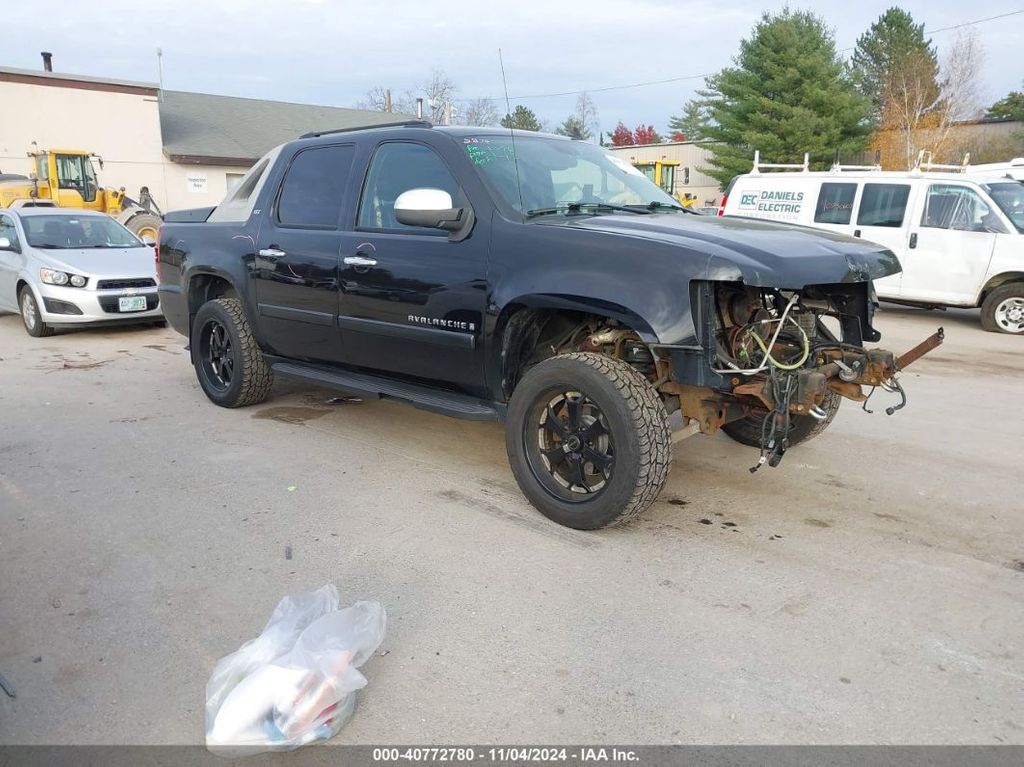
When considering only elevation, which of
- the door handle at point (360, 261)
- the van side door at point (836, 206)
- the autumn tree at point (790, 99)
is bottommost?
the door handle at point (360, 261)

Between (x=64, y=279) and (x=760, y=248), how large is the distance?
28.6 feet

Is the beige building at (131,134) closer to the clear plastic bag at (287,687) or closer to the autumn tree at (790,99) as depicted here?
the autumn tree at (790,99)

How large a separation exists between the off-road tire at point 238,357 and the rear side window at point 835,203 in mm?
8519

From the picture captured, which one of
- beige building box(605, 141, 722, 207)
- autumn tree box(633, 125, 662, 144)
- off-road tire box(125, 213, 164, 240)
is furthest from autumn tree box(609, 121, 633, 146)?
off-road tire box(125, 213, 164, 240)

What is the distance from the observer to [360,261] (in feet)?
15.7

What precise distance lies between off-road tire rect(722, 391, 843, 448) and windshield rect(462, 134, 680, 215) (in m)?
1.48

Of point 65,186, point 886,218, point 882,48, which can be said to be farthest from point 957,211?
point 882,48

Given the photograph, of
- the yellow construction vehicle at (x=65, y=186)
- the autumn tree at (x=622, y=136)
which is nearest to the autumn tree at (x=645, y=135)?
the autumn tree at (x=622, y=136)

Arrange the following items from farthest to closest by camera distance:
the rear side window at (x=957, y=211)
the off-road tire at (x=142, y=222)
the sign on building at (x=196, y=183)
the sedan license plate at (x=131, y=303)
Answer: the sign on building at (x=196, y=183)
the off-road tire at (x=142, y=222)
the rear side window at (x=957, y=211)
the sedan license plate at (x=131, y=303)

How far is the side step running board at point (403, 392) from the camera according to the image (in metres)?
4.43

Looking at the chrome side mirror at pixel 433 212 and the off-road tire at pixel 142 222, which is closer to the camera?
the chrome side mirror at pixel 433 212

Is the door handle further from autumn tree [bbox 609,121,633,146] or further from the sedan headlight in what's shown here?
autumn tree [bbox 609,121,633,146]

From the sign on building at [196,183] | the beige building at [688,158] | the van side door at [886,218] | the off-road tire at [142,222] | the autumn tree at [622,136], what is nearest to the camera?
the van side door at [886,218]

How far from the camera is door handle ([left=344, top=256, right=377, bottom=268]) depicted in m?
4.74
